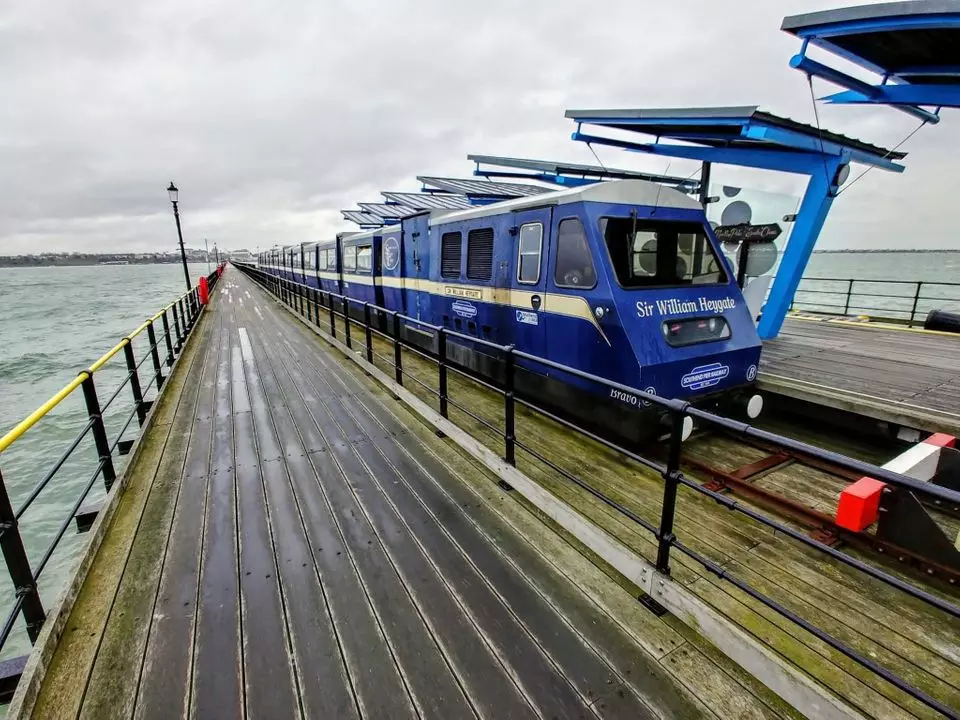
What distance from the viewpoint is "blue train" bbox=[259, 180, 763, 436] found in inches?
178

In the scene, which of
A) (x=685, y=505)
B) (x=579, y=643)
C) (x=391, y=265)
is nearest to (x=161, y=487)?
(x=579, y=643)

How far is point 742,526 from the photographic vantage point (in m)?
3.45

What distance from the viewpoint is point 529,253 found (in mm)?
5551

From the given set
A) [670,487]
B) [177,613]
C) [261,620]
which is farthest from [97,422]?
[670,487]

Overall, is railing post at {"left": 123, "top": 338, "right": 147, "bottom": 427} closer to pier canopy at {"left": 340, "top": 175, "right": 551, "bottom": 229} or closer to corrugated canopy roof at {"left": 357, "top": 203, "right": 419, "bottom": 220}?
pier canopy at {"left": 340, "top": 175, "right": 551, "bottom": 229}

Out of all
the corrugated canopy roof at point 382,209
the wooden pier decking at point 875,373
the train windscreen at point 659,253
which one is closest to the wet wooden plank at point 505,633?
the train windscreen at point 659,253

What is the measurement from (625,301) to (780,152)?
556cm

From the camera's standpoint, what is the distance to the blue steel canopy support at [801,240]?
7348 mm

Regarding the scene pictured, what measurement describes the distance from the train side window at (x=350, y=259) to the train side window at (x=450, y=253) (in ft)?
22.8

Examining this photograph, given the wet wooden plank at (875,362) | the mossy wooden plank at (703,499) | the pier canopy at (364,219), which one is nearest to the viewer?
the mossy wooden plank at (703,499)

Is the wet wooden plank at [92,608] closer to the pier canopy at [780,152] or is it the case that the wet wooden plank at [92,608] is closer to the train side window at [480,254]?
the train side window at [480,254]

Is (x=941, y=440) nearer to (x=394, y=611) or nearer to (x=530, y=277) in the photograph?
(x=530, y=277)

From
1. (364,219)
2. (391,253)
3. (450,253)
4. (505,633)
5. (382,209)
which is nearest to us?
(505,633)

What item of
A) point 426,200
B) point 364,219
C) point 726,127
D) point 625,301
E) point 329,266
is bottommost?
point 625,301
